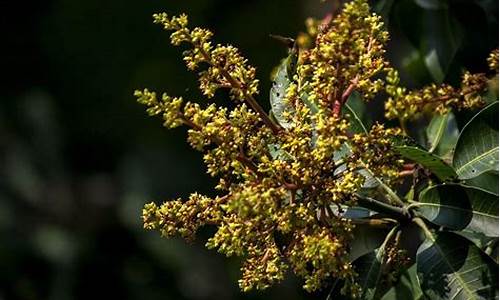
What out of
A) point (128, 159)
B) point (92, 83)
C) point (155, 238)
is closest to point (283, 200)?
point (155, 238)

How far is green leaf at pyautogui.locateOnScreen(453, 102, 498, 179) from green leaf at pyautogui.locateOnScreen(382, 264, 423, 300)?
16 centimetres

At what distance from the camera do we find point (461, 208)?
3.35ft

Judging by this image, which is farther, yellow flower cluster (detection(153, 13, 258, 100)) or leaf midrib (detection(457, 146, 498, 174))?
leaf midrib (detection(457, 146, 498, 174))

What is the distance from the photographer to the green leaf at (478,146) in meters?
1.05

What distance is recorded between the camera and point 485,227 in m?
1.01

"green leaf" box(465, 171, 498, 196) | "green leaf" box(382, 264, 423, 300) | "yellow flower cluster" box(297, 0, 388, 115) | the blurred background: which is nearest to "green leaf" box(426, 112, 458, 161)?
"green leaf" box(465, 171, 498, 196)

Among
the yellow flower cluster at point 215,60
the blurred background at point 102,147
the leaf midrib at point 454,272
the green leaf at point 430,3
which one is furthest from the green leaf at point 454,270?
the blurred background at point 102,147

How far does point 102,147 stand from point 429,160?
10.5 feet

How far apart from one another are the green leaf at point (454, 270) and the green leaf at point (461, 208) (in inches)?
0.7

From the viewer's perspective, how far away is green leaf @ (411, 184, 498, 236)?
1.00 meters

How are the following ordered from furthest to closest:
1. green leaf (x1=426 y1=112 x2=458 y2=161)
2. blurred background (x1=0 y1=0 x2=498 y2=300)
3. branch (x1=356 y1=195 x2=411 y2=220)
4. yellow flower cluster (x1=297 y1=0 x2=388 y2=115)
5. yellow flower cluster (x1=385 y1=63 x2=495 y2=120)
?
blurred background (x1=0 y1=0 x2=498 y2=300)
green leaf (x1=426 y1=112 x2=458 y2=161)
yellow flower cluster (x1=385 y1=63 x2=495 y2=120)
branch (x1=356 y1=195 x2=411 y2=220)
yellow flower cluster (x1=297 y1=0 x2=388 y2=115)

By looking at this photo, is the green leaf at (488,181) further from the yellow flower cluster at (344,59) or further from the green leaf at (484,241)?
the yellow flower cluster at (344,59)

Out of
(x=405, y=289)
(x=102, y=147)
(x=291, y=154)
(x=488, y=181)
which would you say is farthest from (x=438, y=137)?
(x=102, y=147)

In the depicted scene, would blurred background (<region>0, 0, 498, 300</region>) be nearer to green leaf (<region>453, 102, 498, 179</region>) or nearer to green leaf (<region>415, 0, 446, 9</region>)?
green leaf (<region>415, 0, 446, 9</region>)
